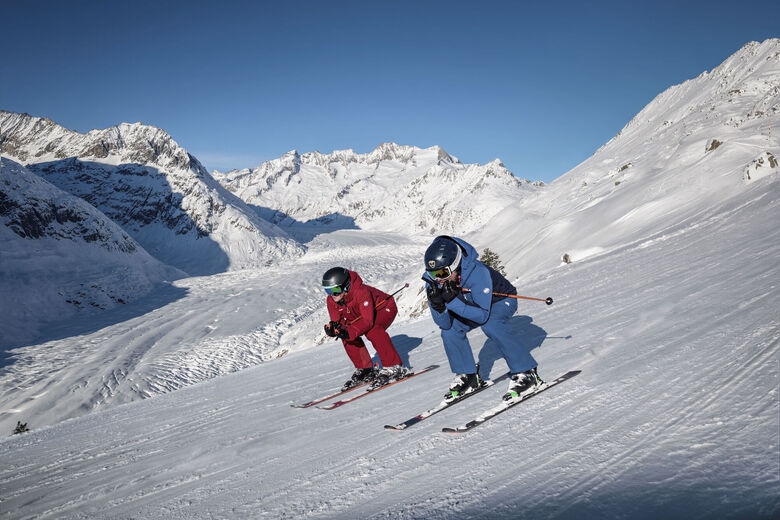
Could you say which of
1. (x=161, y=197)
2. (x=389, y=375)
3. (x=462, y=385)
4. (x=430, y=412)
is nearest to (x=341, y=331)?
(x=389, y=375)

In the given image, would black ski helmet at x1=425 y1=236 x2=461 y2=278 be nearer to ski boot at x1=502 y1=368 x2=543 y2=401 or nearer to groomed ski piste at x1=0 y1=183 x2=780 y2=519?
ski boot at x1=502 y1=368 x2=543 y2=401

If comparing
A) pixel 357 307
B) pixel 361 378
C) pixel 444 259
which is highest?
pixel 444 259

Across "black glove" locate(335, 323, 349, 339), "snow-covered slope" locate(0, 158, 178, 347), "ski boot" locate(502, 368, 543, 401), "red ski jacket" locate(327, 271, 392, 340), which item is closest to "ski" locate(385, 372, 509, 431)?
"ski boot" locate(502, 368, 543, 401)

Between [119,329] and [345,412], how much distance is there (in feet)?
135

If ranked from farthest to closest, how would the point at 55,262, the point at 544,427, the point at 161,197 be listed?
the point at 161,197, the point at 55,262, the point at 544,427

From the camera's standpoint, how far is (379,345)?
6152mm

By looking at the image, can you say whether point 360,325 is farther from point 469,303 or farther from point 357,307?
point 469,303

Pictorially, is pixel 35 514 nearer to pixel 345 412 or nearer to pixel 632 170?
pixel 345 412

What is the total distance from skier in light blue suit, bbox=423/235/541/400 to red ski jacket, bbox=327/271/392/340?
188 centimetres

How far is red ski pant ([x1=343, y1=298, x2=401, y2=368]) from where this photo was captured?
6.10m

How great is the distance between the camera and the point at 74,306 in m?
44.3

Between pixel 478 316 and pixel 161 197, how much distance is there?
381ft

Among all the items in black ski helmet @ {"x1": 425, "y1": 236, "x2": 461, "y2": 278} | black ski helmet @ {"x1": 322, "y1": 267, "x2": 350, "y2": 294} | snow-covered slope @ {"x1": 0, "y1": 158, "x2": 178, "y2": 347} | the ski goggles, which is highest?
snow-covered slope @ {"x1": 0, "y1": 158, "x2": 178, "y2": 347}

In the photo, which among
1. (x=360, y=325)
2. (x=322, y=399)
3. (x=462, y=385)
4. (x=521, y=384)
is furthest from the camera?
(x=360, y=325)
